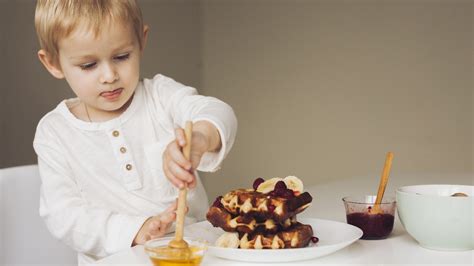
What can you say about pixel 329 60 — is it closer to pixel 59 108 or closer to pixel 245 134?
pixel 245 134

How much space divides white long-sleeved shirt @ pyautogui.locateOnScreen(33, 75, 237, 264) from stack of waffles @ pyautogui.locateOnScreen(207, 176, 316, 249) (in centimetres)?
38

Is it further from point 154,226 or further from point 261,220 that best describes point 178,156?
point 154,226

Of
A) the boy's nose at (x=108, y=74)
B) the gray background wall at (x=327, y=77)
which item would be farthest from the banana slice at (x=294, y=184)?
the gray background wall at (x=327, y=77)

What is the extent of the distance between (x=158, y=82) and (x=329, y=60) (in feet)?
9.25

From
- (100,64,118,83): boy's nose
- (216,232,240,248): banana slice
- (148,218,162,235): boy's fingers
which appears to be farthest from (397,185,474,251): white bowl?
(100,64,118,83): boy's nose

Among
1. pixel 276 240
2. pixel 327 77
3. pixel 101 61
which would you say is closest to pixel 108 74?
pixel 101 61

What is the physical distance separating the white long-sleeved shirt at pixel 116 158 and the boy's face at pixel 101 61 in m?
0.10

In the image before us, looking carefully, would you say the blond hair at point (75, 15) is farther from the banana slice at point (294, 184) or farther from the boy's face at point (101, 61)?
the banana slice at point (294, 184)

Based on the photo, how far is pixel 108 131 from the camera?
4.46 feet

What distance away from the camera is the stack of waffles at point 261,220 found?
849 mm

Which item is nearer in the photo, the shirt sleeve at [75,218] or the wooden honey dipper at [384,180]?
the wooden honey dipper at [384,180]

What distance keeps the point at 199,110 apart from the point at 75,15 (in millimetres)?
290

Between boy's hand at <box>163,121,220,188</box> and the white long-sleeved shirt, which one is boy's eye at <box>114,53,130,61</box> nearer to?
the white long-sleeved shirt

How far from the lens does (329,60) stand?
13.5 ft
